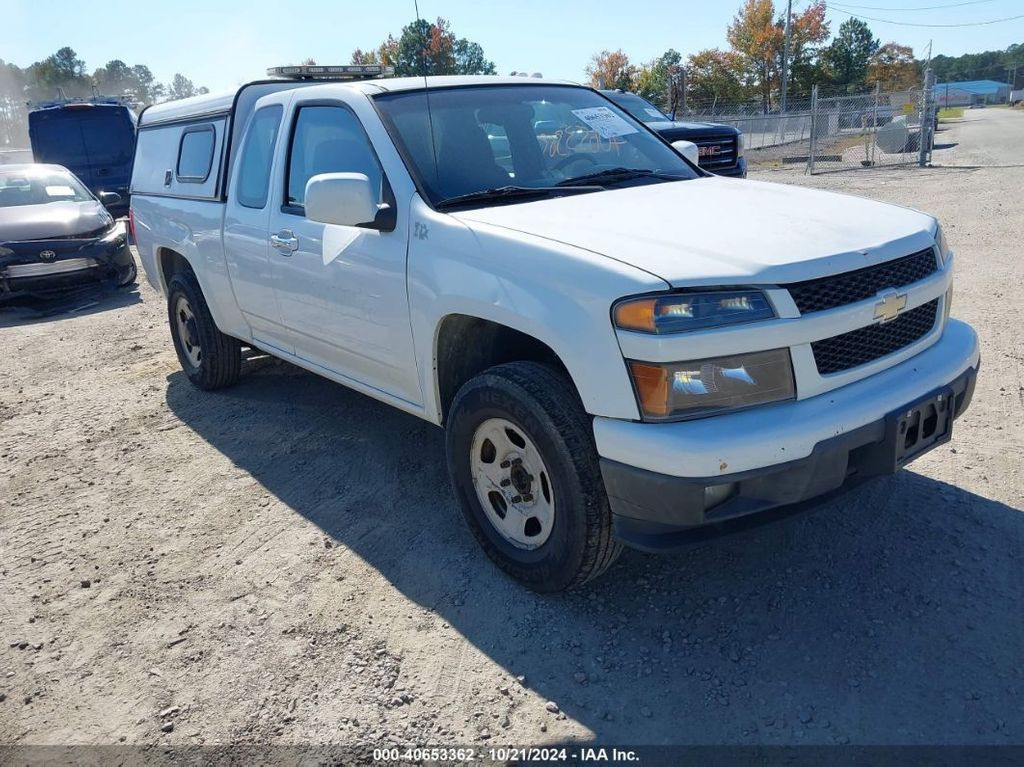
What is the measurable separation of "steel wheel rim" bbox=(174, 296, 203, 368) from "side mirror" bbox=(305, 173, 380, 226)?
2788 mm

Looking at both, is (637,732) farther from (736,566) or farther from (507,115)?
(507,115)

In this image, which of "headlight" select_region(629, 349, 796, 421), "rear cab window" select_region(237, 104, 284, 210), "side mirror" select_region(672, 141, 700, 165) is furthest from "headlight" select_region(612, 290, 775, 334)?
"rear cab window" select_region(237, 104, 284, 210)

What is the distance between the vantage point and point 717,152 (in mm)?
11242

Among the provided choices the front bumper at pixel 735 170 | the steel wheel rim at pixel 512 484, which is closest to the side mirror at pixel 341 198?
the steel wheel rim at pixel 512 484

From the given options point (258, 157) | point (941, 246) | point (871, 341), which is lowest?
point (871, 341)

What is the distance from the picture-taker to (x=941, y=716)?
2367 millimetres

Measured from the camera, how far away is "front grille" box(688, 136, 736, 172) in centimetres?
1100

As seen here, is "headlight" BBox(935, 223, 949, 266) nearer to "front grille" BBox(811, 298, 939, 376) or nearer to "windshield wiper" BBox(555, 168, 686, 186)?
"front grille" BBox(811, 298, 939, 376)

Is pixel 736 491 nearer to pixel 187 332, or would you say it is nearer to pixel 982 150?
pixel 187 332

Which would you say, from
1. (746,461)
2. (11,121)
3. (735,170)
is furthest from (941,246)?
(11,121)

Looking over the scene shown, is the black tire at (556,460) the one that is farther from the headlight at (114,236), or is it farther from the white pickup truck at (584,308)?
the headlight at (114,236)

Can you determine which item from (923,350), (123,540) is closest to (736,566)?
(923,350)

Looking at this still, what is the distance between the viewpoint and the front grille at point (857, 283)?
253cm

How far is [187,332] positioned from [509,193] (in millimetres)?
3437
